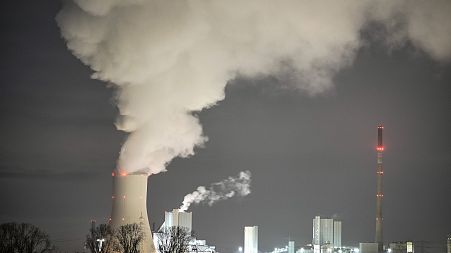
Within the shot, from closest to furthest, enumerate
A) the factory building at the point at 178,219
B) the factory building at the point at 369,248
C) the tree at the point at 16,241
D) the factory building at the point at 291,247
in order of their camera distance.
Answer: the tree at the point at 16,241, the factory building at the point at 178,219, the factory building at the point at 369,248, the factory building at the point at 291,247

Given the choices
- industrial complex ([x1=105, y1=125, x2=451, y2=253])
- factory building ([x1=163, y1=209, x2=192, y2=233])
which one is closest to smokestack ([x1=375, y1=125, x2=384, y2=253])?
industrial complex ([x1=105, y1=125, x2=451, y2=253])

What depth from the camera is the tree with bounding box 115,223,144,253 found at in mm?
32812

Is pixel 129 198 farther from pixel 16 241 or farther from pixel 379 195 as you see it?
pixel 379 195

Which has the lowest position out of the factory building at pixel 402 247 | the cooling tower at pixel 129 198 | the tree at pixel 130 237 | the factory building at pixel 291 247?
the factory building at pixel 291 247

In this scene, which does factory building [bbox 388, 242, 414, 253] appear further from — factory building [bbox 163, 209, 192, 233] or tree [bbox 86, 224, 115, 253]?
tree [bbox 86, 224, 115, 253]

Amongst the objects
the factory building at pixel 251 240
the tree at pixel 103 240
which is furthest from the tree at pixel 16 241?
the factory building at pixel 251 240

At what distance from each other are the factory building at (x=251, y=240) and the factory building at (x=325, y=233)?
8204 mm

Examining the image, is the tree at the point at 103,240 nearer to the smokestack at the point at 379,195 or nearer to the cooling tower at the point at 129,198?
the cooling tower at the point at 129,198

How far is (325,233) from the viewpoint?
64062mm

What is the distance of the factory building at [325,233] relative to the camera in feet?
207

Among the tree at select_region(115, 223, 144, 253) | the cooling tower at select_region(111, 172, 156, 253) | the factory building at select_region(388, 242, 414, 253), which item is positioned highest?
the cooling tower at select_region(111, 172, 156, 253)

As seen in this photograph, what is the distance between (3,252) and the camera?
102 ft

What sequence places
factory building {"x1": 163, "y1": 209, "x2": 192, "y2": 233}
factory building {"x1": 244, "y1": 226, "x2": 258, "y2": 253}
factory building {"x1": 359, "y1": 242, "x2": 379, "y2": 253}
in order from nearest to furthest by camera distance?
1. factory building {"x1": 163, "y1": 209, "x2": 192, "y2": 233}
2. factory building {"x1": 359, "y1": 242, "x2": 379, "y2": 253}
3. factory building {"x1": 244, "y1": 226, "x2": 258, "y2": 253}

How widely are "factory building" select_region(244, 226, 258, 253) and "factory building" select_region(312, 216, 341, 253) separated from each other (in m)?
8.20
